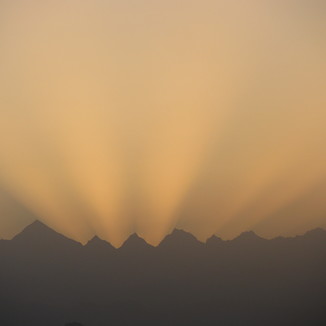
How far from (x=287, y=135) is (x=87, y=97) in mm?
805

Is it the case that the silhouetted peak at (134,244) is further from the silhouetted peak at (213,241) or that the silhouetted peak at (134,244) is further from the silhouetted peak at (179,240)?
the silhouetted peak at (213,241)

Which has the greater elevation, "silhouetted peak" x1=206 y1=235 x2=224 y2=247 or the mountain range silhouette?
"silhouetted peak" x1=206 y1=235 x2=224 y2=247

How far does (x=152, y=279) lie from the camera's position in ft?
6.86

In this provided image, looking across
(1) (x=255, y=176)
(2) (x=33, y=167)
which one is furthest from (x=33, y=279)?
(1) (x=255, y=176)

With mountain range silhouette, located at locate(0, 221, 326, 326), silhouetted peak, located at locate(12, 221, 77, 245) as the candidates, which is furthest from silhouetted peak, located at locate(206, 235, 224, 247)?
silhouetted peak, located at locate(12, 221, 77, 245)

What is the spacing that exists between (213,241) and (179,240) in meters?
0.15

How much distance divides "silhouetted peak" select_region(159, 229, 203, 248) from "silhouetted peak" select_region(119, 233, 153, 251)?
70 mm

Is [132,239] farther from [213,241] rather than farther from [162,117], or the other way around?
[162,117]

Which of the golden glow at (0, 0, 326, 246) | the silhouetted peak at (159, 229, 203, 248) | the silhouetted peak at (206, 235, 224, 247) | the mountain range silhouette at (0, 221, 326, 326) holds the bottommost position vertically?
the mountain range silhouette at (0, 221, 326, 326)

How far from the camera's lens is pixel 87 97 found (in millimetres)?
1894

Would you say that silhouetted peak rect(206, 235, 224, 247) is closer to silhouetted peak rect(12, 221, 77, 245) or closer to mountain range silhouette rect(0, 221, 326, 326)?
mountain range silhouette rect(0, 221, 326, 326)

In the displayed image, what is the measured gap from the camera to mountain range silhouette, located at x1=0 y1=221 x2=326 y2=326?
82.0 inches

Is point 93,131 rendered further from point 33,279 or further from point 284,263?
point 284,263

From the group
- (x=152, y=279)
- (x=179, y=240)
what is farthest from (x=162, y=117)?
(x=152, y=279)
